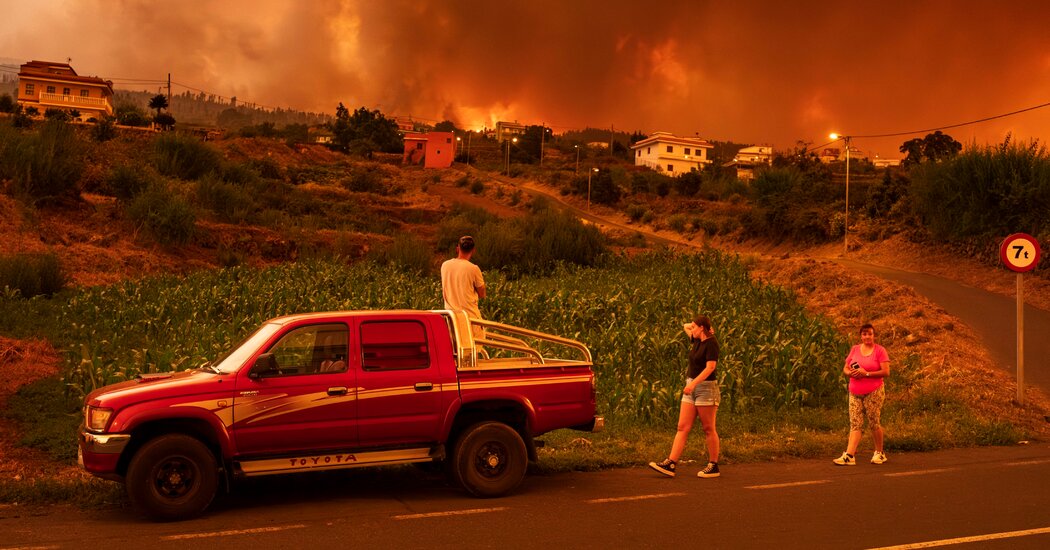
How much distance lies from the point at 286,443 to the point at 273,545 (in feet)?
4.22

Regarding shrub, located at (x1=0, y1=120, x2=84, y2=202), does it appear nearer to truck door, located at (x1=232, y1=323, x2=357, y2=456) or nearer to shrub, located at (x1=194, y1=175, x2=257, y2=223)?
shrub, located at (x1=194, y1=175, x2=257, y2=223)

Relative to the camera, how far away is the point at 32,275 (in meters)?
21.4

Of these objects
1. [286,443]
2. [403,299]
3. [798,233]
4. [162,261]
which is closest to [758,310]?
[403,299]

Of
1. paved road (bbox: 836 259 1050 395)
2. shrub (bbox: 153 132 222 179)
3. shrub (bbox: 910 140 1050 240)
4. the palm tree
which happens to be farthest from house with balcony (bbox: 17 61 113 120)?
paved road (bbox: 836 259 1050 395)

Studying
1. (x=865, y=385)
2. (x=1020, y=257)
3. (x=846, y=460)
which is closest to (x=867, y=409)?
(x=865, y=385)

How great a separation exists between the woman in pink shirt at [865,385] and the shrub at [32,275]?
18362mm

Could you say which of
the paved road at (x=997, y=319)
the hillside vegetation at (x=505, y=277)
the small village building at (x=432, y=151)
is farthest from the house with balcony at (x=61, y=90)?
the paved road at (x=997, y=319)

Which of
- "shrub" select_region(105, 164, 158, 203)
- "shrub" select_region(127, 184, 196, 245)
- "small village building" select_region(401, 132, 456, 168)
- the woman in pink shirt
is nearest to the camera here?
the woman in pink shirt

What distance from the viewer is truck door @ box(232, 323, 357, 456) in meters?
7.75

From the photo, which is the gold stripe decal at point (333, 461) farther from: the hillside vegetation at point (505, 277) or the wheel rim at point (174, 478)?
the hillside vegetation at point (505, 277)

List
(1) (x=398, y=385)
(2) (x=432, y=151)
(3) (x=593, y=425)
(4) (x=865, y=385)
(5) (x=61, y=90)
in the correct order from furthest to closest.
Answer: (5) (x=61, y=90)
(2) (x=432, y=151)
(4) (x=865, y=385)
(3) (x=593, y=425)
(1) (x=398, y=385)

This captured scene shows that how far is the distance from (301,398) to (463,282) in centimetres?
352

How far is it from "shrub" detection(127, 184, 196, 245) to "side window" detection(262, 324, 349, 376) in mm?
24733

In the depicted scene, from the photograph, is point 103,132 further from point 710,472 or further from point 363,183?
point 710,472
